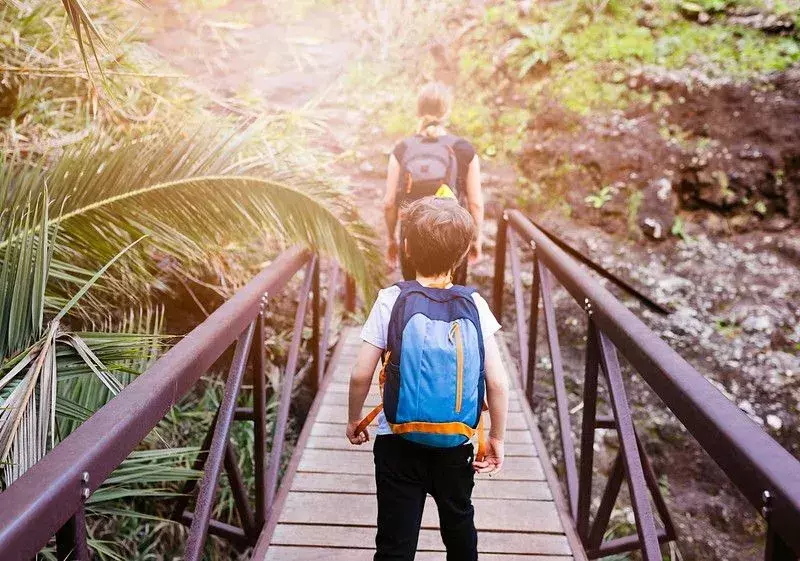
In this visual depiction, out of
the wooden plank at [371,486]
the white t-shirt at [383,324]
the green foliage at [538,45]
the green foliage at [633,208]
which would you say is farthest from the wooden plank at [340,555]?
the green foliage at [538,45]

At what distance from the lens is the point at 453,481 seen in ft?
6.23

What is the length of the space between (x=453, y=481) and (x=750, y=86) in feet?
20.6

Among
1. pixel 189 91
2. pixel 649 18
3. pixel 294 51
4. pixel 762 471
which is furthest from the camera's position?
pixel 294 51

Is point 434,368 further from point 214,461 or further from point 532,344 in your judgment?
point 532,344

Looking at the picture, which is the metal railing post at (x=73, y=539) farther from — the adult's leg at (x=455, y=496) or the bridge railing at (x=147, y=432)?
the adult's leg at (x=455, y=496)

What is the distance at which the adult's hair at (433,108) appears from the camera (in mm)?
3266

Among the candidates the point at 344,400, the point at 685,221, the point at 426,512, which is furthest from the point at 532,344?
the point at 685,221

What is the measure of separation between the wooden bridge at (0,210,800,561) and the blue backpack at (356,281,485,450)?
536 mm

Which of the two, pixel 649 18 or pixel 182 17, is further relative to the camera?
pixel 182 17

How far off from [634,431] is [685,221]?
4.76 meters

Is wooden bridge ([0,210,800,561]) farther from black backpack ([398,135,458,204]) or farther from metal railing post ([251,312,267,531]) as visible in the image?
black backpack ([398,135,458,204])

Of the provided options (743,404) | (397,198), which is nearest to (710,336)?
(743,404)

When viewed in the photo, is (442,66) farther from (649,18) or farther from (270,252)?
(270,252)

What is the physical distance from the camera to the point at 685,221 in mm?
6262
